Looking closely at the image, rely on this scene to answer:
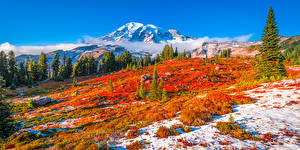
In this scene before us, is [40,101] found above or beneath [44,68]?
beneath

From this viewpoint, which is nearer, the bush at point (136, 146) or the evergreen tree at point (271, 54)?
the bush at point (136, 146)

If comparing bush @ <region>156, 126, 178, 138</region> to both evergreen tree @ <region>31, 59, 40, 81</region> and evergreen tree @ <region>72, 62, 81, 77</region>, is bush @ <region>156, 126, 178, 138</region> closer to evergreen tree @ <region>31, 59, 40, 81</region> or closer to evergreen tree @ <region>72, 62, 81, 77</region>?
evergreen tree @ <region>31, 59, 40, 81</region>

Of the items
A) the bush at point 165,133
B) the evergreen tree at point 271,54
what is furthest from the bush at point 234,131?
the evergreen tree at point 271,54

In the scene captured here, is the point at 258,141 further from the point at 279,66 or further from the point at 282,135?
the point at 279,66

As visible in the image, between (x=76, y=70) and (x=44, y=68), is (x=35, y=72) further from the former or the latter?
(x=76, y=70)

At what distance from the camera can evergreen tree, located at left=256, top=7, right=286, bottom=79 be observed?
2288 cm

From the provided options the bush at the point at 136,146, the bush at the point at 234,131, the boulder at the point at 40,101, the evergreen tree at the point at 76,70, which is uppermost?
the evergreen tree at the point at 76,70

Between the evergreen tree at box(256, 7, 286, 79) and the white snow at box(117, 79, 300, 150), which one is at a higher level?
the evergreen tree at box(256, 7, 286, 79)

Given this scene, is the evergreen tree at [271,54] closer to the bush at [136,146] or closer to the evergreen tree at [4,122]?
the bush at [136,146]

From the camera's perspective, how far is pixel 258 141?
18.6ft

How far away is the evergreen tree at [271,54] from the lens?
2288 cm

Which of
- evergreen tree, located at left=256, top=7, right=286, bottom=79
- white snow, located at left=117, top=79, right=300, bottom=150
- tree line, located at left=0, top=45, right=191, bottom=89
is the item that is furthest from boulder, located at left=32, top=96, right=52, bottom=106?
evergreen tree, located at left=256, top=7, right=286, bottom=79

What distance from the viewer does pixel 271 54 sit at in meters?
23.6

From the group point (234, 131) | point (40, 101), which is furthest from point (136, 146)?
point (40, 101)
